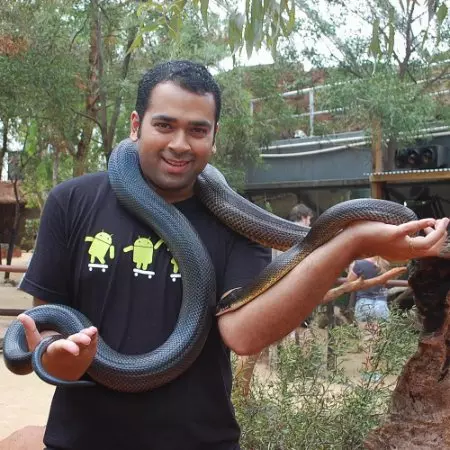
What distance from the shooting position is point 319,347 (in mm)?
3584

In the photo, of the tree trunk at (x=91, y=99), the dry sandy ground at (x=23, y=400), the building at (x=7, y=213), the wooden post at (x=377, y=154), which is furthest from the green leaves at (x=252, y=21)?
the building at (x=7, y=213)

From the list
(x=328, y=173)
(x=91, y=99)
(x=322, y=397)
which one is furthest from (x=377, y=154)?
(x=322, y=397)

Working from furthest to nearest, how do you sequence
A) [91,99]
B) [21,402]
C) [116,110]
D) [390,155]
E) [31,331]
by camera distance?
[91,99], [116,110], [390,155], [21,402], [31,331]

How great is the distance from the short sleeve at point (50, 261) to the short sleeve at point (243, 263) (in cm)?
41

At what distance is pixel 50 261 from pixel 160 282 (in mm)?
275

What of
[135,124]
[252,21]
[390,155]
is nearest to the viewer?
[135,124]

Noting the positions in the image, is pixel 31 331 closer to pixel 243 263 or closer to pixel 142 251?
pixel 142 251

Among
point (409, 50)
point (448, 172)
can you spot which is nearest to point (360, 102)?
point (409, 50)

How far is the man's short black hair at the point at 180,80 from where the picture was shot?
70.2 inches

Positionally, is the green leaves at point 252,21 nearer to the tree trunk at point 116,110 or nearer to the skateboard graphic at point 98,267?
the skateboard graphic at point 98,267

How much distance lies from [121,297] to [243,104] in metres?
11.3

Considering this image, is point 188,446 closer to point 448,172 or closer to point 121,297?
point 121,297

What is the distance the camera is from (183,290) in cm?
176

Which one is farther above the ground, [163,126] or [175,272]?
[163,126]
